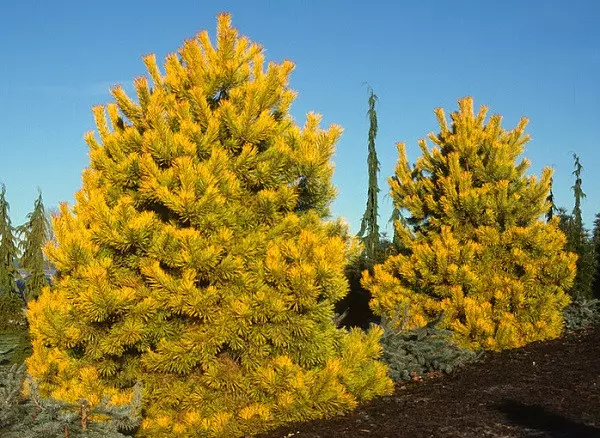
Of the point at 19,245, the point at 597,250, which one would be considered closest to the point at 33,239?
the point at 19,245

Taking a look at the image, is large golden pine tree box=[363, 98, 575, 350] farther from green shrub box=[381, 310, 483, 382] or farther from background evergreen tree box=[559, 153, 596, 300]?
background evergreen tree box=[559, 153, 596, 300]

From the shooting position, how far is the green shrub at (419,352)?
7512 millimetres

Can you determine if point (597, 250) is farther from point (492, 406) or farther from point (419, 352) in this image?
point (492, 406)

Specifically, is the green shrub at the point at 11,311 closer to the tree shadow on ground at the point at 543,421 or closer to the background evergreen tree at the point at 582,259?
the tree shadow on ground at the point at 543,421

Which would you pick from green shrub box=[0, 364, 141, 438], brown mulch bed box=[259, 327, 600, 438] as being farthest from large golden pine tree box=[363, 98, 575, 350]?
green shrub box=[0, 364, 141, 438]

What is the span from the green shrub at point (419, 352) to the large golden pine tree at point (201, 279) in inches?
67.9

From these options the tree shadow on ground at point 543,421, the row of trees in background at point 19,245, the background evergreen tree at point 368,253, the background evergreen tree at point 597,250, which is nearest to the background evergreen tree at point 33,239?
the row of trees in background at point 19,245

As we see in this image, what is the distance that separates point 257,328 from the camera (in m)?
5.36

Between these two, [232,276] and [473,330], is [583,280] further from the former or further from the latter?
[232,276]

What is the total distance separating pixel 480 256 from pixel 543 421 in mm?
3732

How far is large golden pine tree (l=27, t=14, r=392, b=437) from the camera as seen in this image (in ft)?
17.2

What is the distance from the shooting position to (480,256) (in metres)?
9.05

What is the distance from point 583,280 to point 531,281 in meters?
4.49

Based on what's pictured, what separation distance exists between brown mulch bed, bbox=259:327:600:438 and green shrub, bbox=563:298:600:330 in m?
3.08
